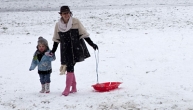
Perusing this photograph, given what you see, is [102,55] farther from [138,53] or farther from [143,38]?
[143,38]

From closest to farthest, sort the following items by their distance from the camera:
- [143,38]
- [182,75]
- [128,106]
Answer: [128,106], [182,75], [143,38]

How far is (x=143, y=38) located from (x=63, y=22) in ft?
24.8

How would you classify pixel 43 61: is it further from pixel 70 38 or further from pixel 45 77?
pixel 70 38

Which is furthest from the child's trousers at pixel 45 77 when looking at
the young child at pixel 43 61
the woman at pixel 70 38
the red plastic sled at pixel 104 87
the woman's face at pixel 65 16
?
the woman's face at pixel 65 16

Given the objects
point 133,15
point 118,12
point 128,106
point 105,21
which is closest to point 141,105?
point 128,106

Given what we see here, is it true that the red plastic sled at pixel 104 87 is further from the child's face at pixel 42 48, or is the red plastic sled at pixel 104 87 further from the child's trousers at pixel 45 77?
the child's face at pixel 42 48

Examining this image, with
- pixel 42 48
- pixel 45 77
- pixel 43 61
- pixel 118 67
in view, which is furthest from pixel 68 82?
pixel 118 67

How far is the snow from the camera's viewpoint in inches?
227

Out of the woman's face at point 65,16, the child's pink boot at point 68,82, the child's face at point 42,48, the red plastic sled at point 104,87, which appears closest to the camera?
the woman's face at point 65,16

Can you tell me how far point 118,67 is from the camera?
898 centimetres

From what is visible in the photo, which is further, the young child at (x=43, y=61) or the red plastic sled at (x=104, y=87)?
the red plastic sled at (x=104, y=87)

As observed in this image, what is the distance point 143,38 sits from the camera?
1322cm

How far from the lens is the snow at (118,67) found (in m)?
5.77

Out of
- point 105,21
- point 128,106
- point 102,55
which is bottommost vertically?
point 128,106
